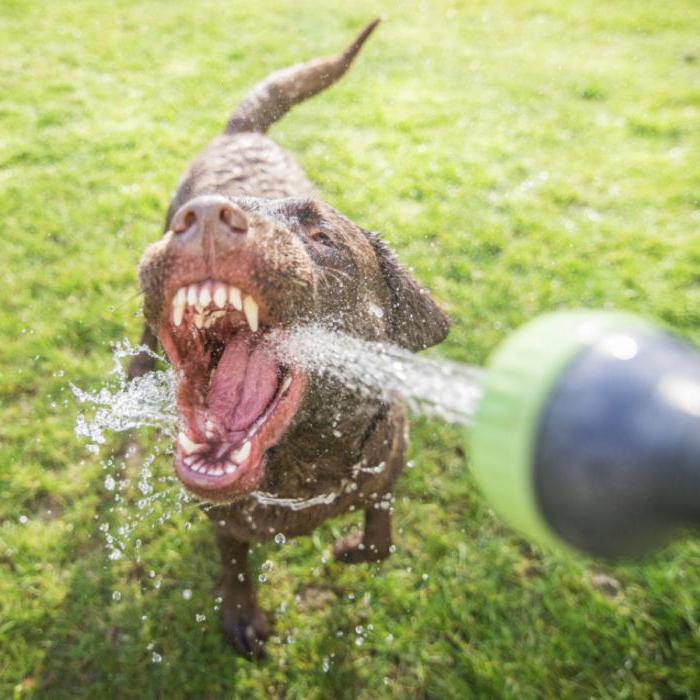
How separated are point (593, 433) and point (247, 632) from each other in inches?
86.7

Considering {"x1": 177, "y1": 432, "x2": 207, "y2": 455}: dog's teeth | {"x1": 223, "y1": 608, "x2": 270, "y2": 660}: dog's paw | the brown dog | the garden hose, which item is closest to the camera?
the garden hose

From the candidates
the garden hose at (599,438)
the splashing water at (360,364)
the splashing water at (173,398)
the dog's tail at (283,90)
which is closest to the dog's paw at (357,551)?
the splashing water at (173,398)

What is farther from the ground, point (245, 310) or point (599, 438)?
point (599, 438)

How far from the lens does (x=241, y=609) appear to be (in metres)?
2.72

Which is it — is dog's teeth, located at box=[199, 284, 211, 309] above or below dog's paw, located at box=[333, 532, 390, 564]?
above

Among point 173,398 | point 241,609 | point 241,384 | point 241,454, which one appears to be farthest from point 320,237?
point 241,609

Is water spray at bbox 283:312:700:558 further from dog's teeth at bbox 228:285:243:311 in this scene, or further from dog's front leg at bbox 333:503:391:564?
dog's front leg at bbox 333:503:391:564

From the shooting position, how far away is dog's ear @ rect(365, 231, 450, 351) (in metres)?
2.57

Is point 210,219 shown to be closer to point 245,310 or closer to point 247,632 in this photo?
point 245,310

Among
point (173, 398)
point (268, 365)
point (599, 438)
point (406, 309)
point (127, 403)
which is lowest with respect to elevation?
point (127, 403)

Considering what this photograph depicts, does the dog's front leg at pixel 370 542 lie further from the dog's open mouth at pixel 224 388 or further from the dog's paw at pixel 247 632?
A: the dog's open mouth at pixel 224 388

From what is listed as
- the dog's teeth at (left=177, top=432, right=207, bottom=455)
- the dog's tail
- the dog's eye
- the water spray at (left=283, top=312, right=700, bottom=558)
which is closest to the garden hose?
the water spray at (left=283, top=312, right=700, bottom=558)

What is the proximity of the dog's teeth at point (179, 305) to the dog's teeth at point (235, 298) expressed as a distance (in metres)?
0.14

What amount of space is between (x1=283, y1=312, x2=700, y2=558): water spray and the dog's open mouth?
0.90 meters
